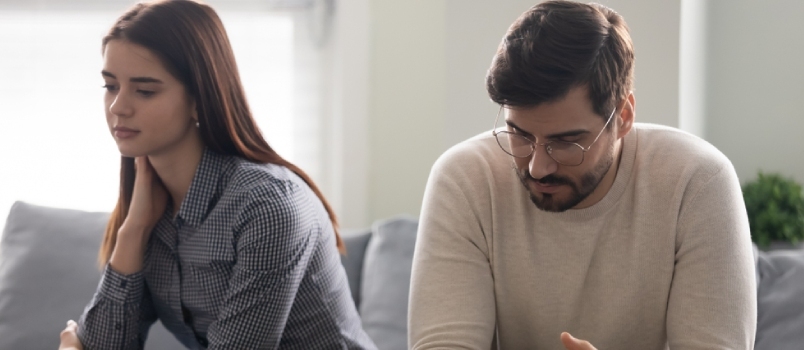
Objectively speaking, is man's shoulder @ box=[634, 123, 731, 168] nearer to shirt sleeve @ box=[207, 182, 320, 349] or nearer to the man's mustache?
the man's mustache

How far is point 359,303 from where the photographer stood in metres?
2.26

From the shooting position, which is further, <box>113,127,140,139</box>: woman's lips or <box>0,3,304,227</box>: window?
<box>0,3,304,227</box>: window

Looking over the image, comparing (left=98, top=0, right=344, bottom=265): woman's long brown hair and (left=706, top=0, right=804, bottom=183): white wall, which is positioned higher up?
(left=98, top=0, right=344, bottom=265): woman's long brown hair

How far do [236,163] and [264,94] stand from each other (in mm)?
1222

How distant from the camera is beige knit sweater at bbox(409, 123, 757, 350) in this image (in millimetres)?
1419

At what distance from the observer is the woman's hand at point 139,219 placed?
172cm

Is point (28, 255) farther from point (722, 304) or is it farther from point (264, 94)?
point (722, 304)

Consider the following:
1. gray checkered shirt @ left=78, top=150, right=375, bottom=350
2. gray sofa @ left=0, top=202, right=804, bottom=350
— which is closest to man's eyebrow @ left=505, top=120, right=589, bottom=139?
gray checkered shirt @ left=78, top=150, right=375, bottom=350

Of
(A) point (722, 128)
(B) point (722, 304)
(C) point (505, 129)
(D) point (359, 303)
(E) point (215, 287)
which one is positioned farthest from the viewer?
(A) point (722, 128)

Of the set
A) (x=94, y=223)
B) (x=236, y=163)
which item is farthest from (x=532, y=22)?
(x=94, y=223)

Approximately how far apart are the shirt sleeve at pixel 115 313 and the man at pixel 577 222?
23.5 inches

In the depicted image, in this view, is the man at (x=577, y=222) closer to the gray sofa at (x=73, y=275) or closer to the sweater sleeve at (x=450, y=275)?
the sweater sleeve at (x=450, y=275)

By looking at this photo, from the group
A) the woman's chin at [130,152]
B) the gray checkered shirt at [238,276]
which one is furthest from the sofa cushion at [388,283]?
the woman's chin at [130,152]

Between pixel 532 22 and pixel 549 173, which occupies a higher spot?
pixel 532 22
